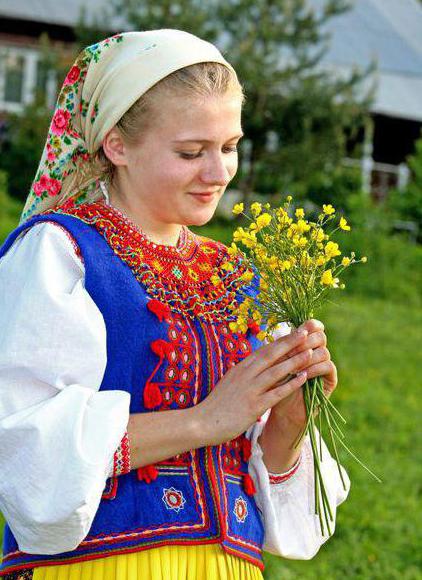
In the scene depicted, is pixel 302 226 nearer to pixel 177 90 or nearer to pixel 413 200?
pixel 177 90

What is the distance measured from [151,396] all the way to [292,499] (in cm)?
48

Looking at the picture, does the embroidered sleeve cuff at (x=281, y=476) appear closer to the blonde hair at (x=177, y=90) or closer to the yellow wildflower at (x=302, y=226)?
the yellow wildflower at (x=302, y=226)

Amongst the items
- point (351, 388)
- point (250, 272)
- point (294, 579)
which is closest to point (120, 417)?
point (250, 272)

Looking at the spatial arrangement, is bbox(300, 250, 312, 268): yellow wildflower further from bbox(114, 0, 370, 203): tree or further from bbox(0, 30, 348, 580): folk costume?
bbox(114, 0, 370, 203): tree

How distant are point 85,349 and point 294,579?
2.93 metres

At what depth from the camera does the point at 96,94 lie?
2.14 meters

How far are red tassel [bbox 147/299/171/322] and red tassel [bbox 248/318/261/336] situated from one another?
20 cm

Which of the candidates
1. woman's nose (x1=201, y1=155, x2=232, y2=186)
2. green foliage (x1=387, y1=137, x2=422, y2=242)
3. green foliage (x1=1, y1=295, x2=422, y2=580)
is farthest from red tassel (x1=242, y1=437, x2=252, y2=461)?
green foliage (x1=387, y1=137, x2=422, y2=242)

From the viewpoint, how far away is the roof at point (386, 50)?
1994cm

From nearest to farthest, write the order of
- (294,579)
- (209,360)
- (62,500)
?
(62,500), (209,360), (294,579)

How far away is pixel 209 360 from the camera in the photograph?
2.13 metres

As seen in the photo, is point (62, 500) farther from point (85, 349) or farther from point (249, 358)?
point (249, 358)

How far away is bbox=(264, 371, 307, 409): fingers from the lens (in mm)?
2064

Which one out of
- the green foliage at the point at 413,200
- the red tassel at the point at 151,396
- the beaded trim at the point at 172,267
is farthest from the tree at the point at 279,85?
the red tassel at the point at 151,396
